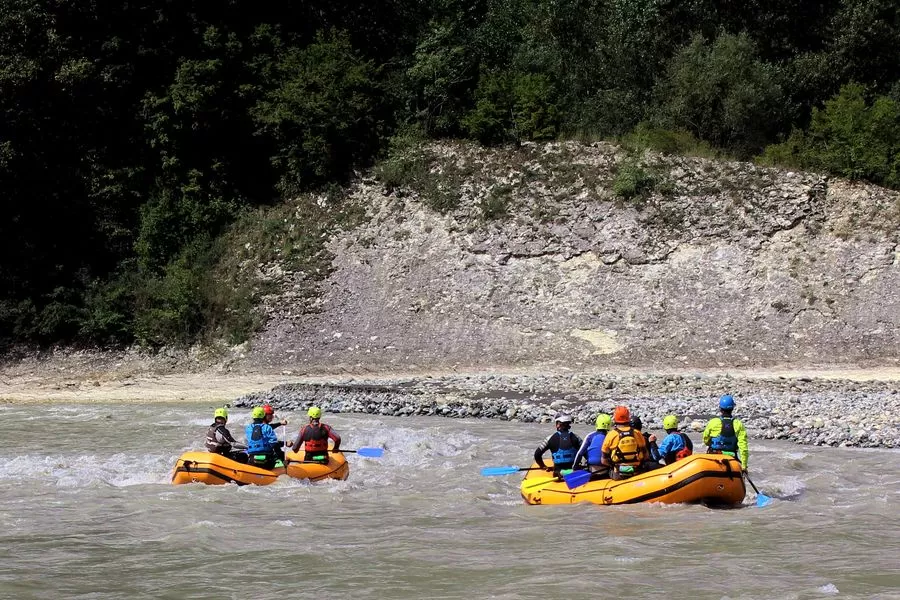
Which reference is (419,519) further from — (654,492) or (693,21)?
(693,21)

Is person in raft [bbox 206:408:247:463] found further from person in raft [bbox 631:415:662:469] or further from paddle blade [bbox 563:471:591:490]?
person in raft [bbox 631:415:662:469]

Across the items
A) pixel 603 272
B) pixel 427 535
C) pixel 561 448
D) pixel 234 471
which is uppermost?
pixel 603 272

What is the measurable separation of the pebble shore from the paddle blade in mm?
4688

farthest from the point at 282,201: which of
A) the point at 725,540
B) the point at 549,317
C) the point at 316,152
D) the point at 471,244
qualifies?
the point at 725,540

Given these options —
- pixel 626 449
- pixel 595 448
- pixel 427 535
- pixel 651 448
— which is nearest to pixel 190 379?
pixel 595 448

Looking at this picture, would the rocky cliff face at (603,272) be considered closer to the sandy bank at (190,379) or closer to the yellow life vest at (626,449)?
the sandy bank at (190,379)

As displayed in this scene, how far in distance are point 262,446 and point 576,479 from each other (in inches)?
197

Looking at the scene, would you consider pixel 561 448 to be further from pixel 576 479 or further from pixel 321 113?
pixel 321 113

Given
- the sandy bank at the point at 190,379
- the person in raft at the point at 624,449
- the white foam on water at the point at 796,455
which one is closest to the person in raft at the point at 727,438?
the person in raft at the point at 624,449

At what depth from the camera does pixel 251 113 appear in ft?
113

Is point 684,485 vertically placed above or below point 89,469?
above

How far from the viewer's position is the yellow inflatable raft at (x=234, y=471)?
46.4ft

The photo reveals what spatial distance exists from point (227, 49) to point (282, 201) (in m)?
5.84

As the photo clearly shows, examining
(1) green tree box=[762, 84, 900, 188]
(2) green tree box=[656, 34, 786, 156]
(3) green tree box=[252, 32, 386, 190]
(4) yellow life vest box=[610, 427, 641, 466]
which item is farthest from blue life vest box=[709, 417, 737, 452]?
(3) green tree box=[252, 32, 386, 190]
